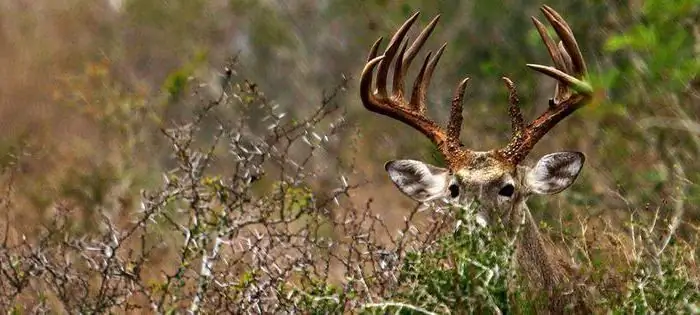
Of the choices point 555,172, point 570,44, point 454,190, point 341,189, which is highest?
point 341,189

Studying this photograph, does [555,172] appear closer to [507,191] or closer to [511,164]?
[511,164]

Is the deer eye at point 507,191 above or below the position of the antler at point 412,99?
below

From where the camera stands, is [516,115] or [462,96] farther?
[462,96]

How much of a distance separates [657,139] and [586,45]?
2.40 metres

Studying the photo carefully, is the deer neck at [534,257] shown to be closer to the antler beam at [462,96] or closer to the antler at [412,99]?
the antler beam at [462,96]

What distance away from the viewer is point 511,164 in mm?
8164

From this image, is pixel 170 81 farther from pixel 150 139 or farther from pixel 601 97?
pixel 601 97

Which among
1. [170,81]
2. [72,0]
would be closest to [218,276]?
[170,81]

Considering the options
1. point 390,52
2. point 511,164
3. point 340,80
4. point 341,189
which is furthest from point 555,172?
point 340,80

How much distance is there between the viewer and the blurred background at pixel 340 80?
384 inches

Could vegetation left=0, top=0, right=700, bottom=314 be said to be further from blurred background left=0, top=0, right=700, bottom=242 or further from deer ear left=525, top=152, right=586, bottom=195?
deer ear left=525, top=152, right=586, bottom=195

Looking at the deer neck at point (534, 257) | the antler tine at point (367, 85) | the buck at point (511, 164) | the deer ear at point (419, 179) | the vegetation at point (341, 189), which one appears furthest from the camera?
the deer ear at point (419, 179)

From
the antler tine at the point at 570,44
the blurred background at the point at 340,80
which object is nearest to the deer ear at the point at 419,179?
the antler tine at the point at 570,44

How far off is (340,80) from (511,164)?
36.5 ft
